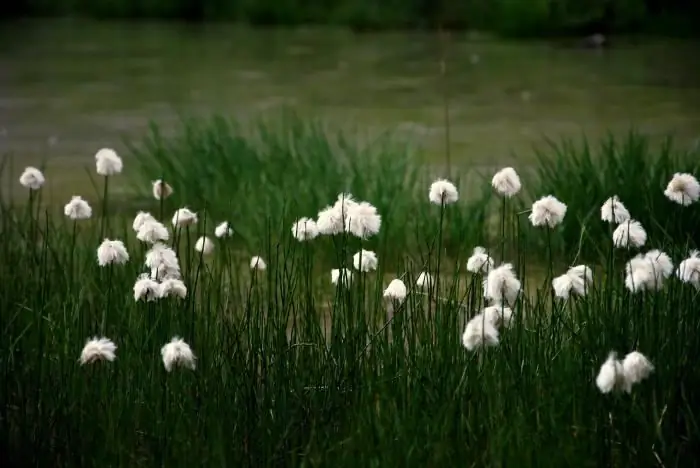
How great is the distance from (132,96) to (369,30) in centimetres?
276

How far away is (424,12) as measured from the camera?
7676mm

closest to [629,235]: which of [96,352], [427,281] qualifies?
[427,281]

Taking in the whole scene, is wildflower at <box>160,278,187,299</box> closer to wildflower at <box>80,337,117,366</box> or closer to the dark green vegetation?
wildflower at <box>80,337,117,366</box>

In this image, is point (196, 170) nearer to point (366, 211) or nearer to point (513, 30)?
point (366, 211)

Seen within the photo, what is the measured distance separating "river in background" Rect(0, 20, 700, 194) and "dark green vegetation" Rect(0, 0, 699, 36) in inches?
7.8

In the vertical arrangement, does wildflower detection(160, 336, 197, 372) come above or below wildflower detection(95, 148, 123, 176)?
below

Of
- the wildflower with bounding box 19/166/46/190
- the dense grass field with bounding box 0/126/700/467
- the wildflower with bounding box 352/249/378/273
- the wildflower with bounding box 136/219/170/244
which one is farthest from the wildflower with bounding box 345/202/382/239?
the wildflower with bounding box 19/166/46/190

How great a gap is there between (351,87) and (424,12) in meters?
2.41

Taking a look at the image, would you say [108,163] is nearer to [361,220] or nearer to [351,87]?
[361,220]

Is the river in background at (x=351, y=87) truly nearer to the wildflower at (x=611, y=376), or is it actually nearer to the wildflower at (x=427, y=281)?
the wildflower at (x=427, y=281)

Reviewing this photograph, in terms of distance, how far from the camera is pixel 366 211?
1.54m

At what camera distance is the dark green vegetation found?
6.65 metres

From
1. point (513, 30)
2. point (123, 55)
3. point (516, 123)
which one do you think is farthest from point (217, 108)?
point (513, 30)

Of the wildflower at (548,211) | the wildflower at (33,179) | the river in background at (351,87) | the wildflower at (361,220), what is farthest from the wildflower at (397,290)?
the river in background at (351,87)
